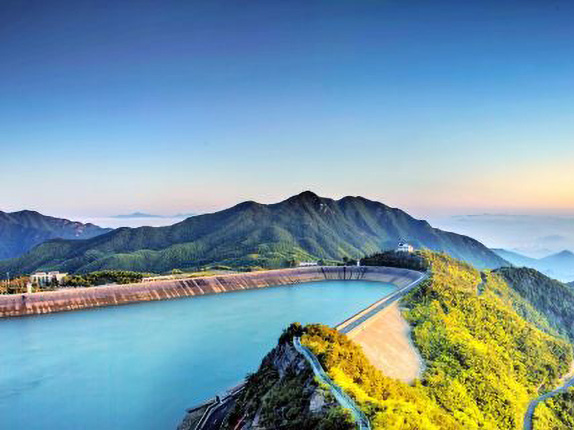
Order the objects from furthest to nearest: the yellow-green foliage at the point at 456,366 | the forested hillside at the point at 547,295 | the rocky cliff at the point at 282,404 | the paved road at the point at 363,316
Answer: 1. the forested hillside at the point at 547,295
2. the paved road at the point at 363,316
3. the yellow-green foliage at the point at 456,366
4. the rocky cliff at the point at 282,404

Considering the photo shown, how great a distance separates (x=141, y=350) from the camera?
32375 mm

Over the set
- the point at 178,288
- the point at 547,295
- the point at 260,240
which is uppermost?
the point at 260,240

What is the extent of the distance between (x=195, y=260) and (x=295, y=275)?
31.5m

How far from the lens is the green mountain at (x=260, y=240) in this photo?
96562 mm

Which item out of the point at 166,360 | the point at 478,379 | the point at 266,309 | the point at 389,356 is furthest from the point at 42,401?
the point at 266,309

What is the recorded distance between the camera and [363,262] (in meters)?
78.2

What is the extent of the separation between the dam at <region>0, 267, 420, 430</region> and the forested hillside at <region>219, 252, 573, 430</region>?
349 inches

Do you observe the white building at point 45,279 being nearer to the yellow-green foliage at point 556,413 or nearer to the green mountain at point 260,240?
the green mountain at point 260,240

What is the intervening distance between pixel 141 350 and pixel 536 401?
1007 inches

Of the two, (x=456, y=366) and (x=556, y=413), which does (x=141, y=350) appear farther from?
(x=556, y=413)

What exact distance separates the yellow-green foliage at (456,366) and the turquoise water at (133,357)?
9224 mm

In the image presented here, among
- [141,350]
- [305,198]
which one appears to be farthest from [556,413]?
[305,198]

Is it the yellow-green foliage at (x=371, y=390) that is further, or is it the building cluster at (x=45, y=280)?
the building cluster at (x=45, y=280)

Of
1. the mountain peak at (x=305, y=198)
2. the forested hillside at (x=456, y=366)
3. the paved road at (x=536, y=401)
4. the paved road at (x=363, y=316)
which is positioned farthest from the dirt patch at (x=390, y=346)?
the mountain peak at (x=305, y=198)
